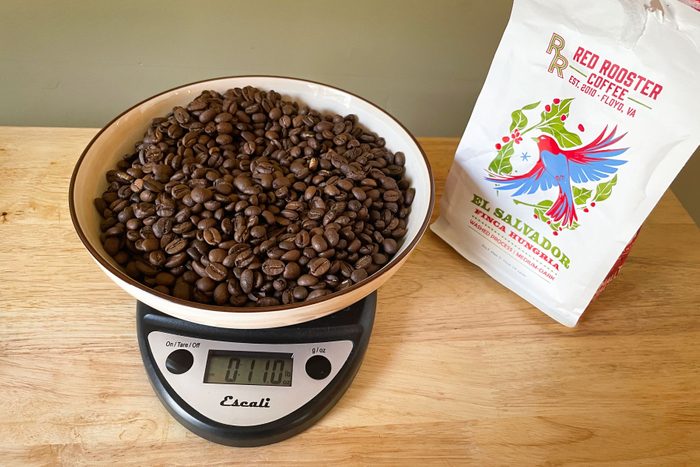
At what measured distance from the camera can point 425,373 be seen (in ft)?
2.68

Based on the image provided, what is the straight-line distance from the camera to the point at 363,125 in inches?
38.0

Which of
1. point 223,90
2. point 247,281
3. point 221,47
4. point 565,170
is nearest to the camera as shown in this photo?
point 247,281

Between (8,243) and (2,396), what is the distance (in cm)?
32

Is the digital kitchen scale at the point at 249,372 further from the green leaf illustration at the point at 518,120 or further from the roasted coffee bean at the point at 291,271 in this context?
the green leaf illustration at the point at 518,120

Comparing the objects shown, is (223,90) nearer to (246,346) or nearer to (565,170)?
(246,346)

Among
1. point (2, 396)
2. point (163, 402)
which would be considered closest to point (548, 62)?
point (163, 402)

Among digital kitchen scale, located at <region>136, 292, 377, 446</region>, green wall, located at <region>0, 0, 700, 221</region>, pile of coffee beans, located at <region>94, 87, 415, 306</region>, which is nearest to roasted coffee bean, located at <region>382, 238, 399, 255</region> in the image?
pile of coffee beans, located at <region>94, 87, 415, 306</region>

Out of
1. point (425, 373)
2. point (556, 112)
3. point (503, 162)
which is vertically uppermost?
point (556, 112)

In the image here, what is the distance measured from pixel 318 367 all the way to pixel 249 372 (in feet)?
0.31

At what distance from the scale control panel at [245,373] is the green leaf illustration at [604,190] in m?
0.42

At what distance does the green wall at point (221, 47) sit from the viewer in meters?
1.34

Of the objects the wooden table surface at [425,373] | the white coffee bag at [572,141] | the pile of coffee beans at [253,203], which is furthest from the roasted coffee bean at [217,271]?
the white coffee bag at [572,141]

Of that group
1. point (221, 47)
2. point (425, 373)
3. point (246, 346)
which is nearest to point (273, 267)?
point (246, 346)

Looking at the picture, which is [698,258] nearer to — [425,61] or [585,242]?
[585,242]
